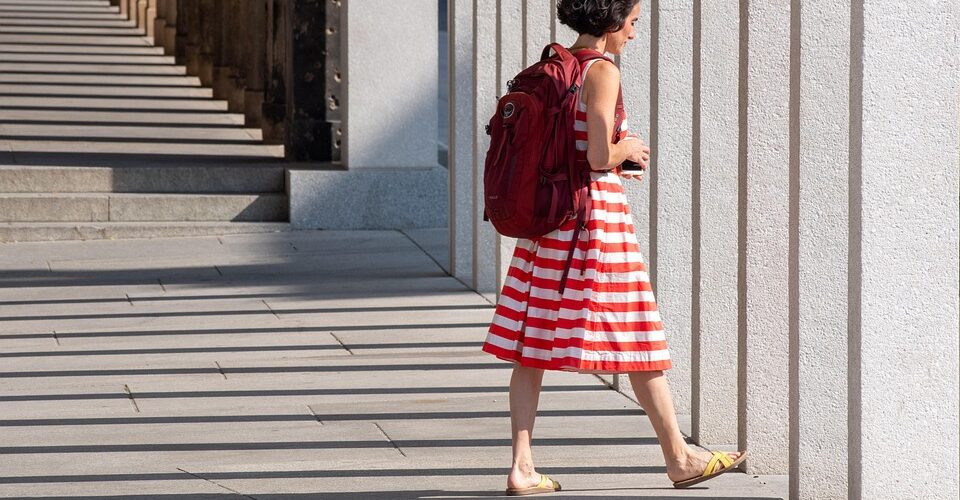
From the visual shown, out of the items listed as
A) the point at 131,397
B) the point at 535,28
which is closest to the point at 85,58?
the point at 535,28

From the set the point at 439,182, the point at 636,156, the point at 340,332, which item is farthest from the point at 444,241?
the point at 636,156

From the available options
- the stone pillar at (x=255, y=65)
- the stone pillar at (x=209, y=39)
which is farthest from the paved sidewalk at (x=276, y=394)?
the stone pillar at (x=209, y=39)

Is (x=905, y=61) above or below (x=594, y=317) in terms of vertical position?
above

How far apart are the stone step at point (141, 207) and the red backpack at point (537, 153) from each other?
7.18m

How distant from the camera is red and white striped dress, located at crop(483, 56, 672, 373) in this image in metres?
4.58

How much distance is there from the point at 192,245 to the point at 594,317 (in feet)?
22.2

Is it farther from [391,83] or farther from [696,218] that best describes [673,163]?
[391,83]

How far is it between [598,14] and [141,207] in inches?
293

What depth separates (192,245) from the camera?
1091 cm

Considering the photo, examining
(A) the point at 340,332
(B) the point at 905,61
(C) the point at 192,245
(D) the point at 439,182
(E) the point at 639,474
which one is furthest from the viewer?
(D) the point at 439,182

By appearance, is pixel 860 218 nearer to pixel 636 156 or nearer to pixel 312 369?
pixel 636 156

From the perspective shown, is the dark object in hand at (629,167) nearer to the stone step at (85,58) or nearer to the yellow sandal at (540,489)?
the yellow sandal at (540,489)

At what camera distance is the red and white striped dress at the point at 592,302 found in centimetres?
458

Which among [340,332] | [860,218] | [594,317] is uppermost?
[860,218]
